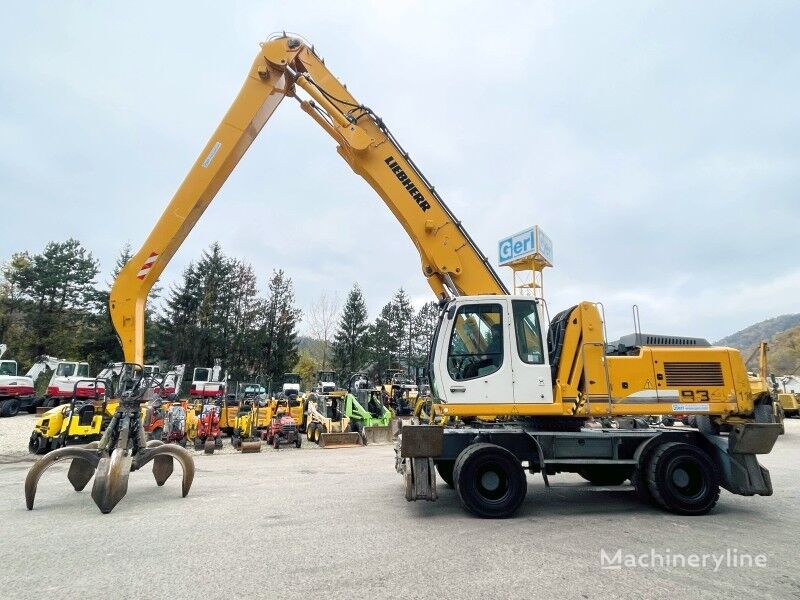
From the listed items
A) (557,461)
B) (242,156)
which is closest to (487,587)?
(557,461)

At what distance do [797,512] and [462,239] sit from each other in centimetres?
606

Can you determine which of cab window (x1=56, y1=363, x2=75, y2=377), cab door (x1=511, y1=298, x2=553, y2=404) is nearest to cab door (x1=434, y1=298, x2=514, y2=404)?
cab door (x1=511, y1=298, x2=553, y2=404)

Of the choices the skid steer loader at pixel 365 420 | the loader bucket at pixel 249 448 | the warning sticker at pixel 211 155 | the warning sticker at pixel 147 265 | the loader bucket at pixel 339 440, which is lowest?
the loader bucket at pixel 249 448

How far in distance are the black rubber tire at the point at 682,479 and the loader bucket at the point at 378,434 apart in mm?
11130

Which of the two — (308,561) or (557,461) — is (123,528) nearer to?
(308,561)

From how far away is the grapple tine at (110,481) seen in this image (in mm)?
6289

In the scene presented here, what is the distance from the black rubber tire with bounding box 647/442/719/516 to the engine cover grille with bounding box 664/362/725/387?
32.9 inches

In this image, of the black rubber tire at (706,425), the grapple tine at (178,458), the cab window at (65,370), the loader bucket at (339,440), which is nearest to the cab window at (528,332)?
the black rubber tire at (706,425)

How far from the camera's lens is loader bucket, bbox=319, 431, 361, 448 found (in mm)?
15245

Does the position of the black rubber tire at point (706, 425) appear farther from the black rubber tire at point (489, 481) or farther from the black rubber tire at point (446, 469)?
the black rubber tire at point (446, 469)

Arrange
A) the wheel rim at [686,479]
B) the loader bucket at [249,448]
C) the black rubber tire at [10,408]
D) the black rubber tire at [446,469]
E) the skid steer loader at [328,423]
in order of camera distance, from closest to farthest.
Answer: the wheel rim at [686,479], the black rubber tire at [446,469], the loader bucket at [249,448], the skid steer loader at [328,423], the black rubber tire at [10,408]

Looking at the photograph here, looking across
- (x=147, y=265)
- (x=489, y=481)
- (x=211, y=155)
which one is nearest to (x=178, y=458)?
(x=147, y=265)

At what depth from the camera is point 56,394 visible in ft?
78.1

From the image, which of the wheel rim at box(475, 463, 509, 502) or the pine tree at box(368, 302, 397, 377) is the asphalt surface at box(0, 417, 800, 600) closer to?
the wheel rim at box(475, 463, 509, 502)
